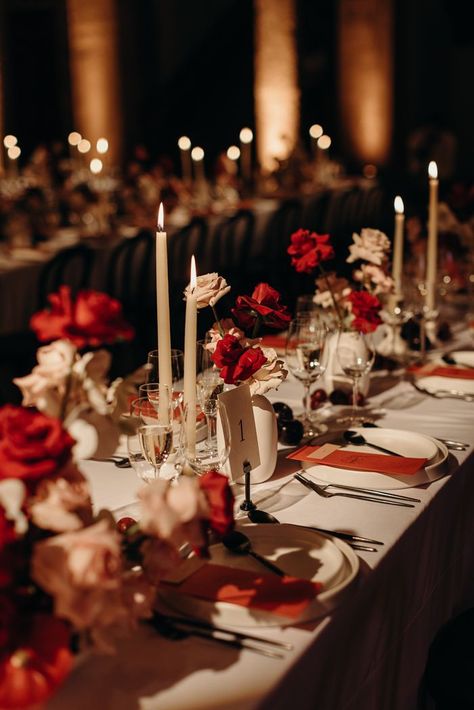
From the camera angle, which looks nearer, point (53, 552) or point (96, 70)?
point (53, 552)

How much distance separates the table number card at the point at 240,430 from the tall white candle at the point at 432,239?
1.35m

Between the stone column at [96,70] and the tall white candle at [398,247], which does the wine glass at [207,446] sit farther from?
the stone column at [96,70]

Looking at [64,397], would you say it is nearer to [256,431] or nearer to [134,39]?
[256,431]

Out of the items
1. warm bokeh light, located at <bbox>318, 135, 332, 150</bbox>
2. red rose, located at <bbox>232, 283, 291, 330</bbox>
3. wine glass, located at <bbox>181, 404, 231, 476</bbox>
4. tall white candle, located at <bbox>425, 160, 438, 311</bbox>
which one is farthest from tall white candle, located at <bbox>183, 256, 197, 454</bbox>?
warm bokeh light, located at <bbox>318, 135, 332, 150</bbox>

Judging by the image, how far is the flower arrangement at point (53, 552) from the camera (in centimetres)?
107

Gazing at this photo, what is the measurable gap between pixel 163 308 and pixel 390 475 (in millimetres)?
574

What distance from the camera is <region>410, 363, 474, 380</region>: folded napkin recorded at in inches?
105

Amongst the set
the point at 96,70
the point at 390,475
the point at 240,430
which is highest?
the point at 96,70

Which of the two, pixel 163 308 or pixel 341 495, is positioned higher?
pixel 163 308

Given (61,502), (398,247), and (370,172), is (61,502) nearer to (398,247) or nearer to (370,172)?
(398,247)

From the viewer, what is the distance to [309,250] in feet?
7.44

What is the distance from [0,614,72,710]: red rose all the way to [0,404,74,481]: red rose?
18 cm

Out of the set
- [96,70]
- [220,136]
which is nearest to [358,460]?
[96,70]

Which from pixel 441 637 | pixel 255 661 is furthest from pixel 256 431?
pixel 255 661
